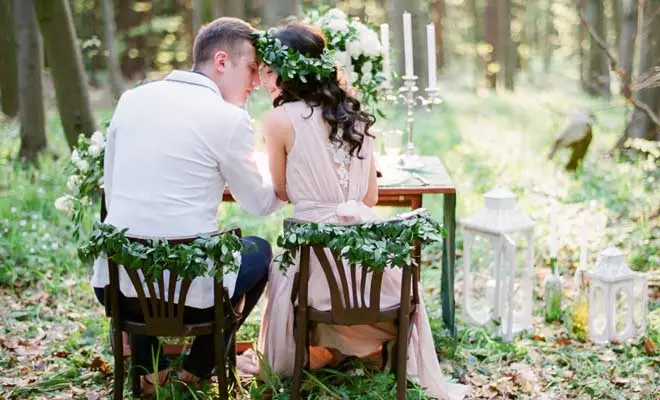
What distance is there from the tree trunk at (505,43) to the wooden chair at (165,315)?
15022mm

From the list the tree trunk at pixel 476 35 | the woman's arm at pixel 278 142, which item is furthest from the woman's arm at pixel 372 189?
the tree trunk at pixel 476 35

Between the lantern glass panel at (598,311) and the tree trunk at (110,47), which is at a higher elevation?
the tree trunk at (110,47)

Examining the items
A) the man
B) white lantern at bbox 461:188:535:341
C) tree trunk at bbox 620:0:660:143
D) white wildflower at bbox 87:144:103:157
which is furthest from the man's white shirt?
tree trunk at bbox 620:0:660:143

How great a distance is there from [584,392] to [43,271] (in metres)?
3.40

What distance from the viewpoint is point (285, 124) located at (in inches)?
139

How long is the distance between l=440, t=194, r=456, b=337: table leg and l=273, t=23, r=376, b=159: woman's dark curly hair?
77cm

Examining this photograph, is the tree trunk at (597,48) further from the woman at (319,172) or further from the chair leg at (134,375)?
the chair leg at (134,375)

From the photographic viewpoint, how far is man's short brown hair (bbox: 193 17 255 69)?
3.42 meters

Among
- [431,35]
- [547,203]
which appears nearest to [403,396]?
[431,35]

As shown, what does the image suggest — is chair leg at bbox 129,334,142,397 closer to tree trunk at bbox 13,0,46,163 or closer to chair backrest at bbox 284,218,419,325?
chair backrest at bbox 284,218,419,325

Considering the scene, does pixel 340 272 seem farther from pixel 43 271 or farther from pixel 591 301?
pixel 43 271

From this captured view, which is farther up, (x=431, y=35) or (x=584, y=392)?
(x=431, y=35)

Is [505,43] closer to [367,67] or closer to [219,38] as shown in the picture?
[367,67]

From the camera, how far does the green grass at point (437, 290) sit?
3908 millimetres
